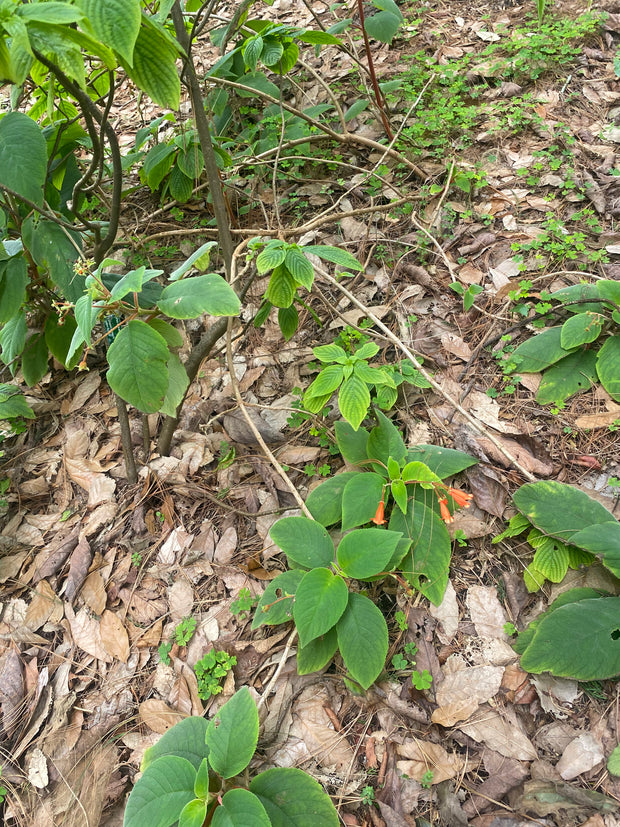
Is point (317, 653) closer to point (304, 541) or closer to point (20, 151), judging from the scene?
point (304, 541)

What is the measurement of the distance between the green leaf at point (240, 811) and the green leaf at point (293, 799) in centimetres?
10

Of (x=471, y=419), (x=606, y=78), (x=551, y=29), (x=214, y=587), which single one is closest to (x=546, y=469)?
(x=471, y=419)

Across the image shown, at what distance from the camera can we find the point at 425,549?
176 cm

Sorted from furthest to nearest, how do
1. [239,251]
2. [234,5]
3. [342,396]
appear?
1. [234,5]
2. [239,251]
3. [342,396]

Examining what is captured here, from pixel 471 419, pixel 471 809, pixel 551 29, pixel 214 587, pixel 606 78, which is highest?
pixel 551 29

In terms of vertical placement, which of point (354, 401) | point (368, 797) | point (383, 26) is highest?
point (383, 26)

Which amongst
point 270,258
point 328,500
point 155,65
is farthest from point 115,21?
point 328,500

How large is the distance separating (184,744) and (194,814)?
0.22 metres

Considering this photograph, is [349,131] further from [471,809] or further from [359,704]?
[471,809]

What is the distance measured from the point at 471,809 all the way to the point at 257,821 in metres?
0.60

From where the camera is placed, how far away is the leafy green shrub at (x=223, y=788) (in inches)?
51.2

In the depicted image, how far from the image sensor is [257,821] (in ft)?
4.14

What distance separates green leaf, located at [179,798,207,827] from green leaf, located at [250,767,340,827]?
174 millimetres

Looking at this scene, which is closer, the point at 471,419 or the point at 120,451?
the point at 471,419
